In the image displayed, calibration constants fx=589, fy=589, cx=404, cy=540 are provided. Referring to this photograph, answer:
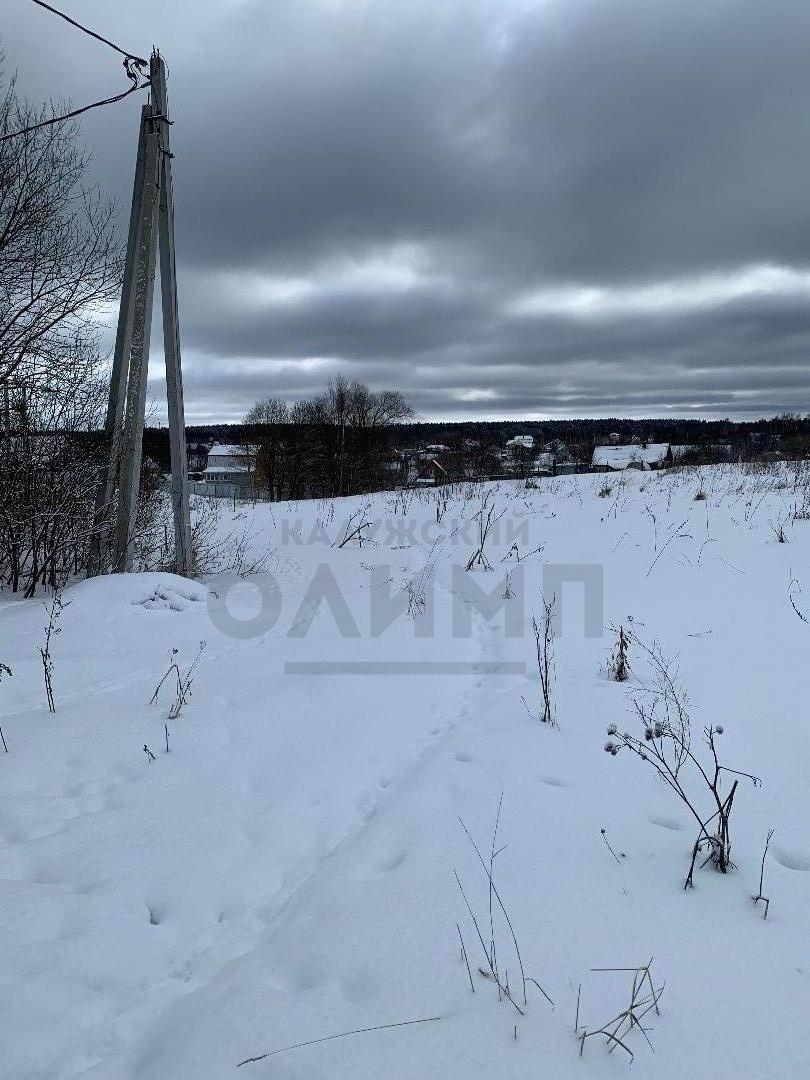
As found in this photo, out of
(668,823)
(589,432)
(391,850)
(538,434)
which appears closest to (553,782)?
(668,823)

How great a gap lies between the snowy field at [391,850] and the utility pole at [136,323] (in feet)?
4.04

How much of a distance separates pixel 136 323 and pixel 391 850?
5.79 m

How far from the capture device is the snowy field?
4.92 ft

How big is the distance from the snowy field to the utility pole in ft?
4.04

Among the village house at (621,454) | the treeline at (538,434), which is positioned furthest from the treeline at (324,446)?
the village house at (621,454)

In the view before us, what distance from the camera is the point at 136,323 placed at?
609 centimetres

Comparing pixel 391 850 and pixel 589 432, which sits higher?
pixel 589 432

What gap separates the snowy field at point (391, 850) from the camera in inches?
59.1

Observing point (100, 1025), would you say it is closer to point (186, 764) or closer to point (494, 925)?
point (494, 925)

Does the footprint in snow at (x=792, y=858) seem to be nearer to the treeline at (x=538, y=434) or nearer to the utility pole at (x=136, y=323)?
the utility pole at (x=136, y=323)

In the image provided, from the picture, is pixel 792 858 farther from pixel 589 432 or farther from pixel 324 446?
pixel 589 432

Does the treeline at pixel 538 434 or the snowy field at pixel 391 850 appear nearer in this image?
the snowy field at pixel 391 850

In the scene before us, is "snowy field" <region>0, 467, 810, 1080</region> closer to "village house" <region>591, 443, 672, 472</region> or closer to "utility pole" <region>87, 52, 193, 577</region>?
"utility pole" <region>87, 52, 193, 577</region>

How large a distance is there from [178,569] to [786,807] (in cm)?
638
